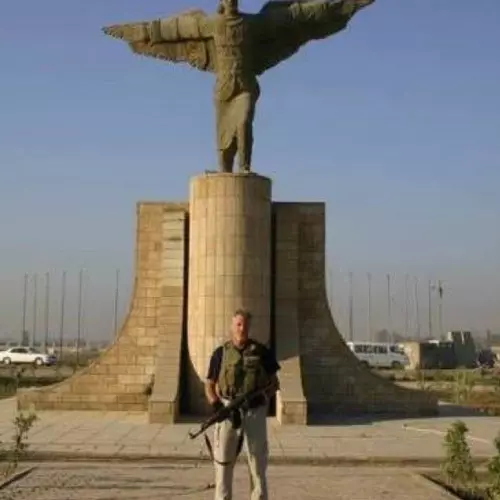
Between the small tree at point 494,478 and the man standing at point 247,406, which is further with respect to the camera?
the man standing at point 247,406

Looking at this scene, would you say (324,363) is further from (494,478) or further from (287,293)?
(494,478)

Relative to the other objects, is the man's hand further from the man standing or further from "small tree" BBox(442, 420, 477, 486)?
"small tree" BBox(442, 420, 477, 486)

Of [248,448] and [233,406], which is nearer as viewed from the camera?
[233,406]

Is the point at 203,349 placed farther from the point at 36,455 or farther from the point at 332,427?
the point at 36,455

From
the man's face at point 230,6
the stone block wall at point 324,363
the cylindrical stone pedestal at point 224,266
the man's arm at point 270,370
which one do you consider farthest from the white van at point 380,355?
the man's arm at point 270,370

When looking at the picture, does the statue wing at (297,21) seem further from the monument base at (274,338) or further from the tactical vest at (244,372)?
the tactical vest at (244,372)

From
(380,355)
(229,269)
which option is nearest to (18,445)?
(229,269)

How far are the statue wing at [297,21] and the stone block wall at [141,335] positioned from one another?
3.79m

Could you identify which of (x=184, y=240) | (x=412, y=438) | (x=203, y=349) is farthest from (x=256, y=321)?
(x=412, y=438)

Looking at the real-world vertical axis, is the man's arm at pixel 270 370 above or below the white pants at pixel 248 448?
above

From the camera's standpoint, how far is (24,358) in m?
48.5

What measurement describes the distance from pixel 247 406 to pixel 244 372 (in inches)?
11.3

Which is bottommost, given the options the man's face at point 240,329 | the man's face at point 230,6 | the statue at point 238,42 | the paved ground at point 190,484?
the paved ground at point 190,484

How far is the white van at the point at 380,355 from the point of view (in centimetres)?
4738
